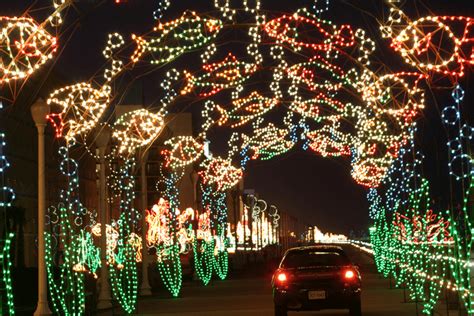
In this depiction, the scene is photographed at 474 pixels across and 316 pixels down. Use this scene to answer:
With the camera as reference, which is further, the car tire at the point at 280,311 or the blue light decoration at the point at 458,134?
the car tire at the point at 280,311

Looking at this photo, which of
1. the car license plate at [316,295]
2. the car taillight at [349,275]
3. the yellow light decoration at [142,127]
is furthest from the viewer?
the yellow light decoration at [142,127]

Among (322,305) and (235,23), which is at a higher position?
(235,23)

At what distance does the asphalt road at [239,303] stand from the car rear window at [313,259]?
1.34 meters

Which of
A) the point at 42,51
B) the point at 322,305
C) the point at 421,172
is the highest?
the point at 42,51

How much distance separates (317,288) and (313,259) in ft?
5.08

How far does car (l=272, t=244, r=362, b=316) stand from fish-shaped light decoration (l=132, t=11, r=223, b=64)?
15.2 feet

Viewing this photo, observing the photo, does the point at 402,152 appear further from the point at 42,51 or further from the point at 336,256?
the point at 42,51

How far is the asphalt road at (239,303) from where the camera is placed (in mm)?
22188

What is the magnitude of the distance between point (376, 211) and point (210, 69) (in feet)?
59.0

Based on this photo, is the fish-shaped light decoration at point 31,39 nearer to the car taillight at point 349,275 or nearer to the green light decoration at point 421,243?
the green light decoration at point 421,243

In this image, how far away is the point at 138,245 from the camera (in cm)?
5688

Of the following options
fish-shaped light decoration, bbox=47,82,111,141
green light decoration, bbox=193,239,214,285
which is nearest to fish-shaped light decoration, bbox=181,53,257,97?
fish-shaped light decoration, bbox=47,82,111,141

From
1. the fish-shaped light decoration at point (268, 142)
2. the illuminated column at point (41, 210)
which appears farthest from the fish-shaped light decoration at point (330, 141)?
the illuminated column at point (41, 210)

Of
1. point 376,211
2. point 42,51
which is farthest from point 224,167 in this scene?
point 42,51
